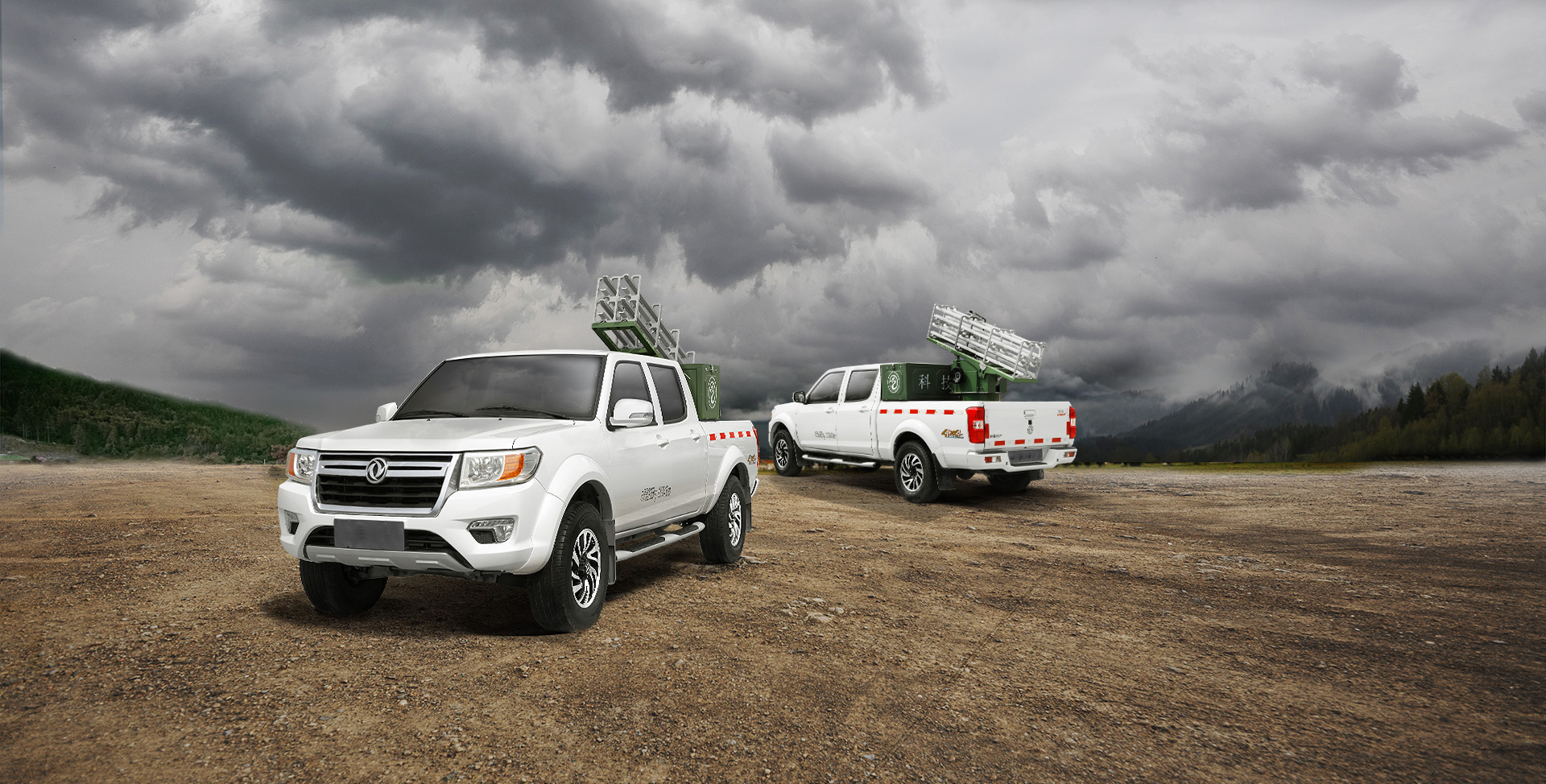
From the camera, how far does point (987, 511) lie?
470 inches

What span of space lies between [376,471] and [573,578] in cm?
137

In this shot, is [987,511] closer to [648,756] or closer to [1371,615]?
[1371,615]

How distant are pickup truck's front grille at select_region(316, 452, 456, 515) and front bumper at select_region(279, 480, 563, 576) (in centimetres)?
7

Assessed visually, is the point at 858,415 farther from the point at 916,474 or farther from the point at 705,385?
the point at 705,385

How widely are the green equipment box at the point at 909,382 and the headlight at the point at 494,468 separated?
899 centimetres

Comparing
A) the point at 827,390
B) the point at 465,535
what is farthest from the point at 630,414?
the point at 827,390

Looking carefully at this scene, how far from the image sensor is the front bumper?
185 inches

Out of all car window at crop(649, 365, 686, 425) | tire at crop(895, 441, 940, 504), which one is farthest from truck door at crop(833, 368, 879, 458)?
car window at crop(649, 365, 686, 425)

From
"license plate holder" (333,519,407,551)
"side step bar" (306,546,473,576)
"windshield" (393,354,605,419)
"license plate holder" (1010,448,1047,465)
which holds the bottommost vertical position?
"side step bar" (306,546,473,576)

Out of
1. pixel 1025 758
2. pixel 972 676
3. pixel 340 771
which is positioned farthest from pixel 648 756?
pixel 972 676

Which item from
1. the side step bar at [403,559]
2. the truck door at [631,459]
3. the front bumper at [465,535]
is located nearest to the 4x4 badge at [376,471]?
the front bumper at [465,535]

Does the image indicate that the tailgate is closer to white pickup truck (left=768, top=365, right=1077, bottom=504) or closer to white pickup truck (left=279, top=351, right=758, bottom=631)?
white pickup truck (left=768, top=365, right=1077, bottom=504)

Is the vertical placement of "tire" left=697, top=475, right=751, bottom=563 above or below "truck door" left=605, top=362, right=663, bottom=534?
below

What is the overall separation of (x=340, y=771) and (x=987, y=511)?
9.98 metres
